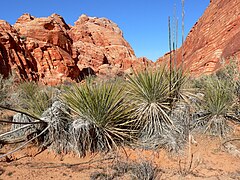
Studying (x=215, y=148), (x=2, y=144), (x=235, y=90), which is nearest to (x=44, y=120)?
(x=2, y=144)

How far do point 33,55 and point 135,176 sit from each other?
28.9m

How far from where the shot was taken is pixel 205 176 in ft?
12.5

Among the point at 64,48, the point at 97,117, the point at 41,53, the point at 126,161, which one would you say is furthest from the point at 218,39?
the point at 126,161

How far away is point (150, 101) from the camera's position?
5141 millimetres

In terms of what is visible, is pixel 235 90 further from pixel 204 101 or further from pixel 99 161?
pixel 99 161

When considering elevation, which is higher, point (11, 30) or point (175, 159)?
point (11, 30)

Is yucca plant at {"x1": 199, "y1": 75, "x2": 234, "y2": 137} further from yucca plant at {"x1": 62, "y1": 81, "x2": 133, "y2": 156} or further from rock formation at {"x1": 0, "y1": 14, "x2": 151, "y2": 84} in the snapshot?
rock formation at {"x1": 0, "y1": 14, "x2": 151, "y2": 84}

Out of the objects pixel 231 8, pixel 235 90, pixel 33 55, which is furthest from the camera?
pixel 33 55

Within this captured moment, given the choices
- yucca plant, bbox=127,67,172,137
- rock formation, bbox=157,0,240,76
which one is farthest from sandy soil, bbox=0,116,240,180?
rock formation, bbox=157,0,240,76

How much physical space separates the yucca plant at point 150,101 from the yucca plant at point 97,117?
0.38 m

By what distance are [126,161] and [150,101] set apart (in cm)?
154

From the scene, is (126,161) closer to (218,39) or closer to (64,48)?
(218,39)

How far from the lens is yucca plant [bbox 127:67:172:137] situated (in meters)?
5.02

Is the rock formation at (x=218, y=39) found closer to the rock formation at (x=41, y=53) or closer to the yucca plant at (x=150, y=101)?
the rock formation at (x=41, y=53)
